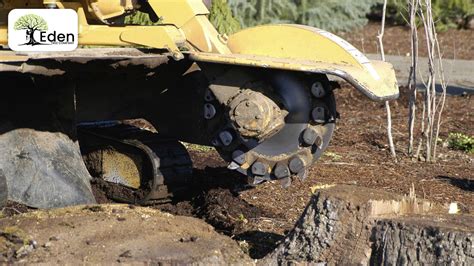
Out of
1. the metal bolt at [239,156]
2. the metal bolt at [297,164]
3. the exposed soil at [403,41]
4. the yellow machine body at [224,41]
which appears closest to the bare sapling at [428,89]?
the yellow machine body at [224,41]

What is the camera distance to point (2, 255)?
5.53 meters

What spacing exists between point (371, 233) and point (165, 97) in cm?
247

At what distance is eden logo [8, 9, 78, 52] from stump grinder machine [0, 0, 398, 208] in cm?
16

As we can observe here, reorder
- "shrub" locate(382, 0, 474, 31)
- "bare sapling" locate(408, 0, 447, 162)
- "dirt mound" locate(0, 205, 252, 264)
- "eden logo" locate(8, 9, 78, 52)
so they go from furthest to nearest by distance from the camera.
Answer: "shrub" locate(382, 0, 474, 31)
"bare sapling" locate(408, 0, 447, 162)
"eden logo" locate(8, 9, 78, 52)
"dirt mound" locate(0, 205, 252, 264)

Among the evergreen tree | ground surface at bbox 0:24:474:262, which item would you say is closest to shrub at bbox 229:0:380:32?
the evergreen tree

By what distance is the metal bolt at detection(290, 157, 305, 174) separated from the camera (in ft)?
23.2

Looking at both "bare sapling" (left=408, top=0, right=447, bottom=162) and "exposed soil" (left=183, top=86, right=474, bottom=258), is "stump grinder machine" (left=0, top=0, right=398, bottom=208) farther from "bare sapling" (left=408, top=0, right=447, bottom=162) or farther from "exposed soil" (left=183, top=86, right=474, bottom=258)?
"bare sapling" (left=408, top=0, right=447, bottom=162)

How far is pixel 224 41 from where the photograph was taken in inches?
289

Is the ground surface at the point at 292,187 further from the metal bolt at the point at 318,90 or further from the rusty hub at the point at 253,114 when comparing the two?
the metal bolt at the point at 318,90

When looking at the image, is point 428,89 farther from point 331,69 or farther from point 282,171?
point 331,69

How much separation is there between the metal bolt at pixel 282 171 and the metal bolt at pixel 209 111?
0.53 metres

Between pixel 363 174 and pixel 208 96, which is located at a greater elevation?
pixel 208 96

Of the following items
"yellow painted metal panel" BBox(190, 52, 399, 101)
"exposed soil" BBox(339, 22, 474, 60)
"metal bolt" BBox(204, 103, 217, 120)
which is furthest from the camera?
"exposed soil" BBox(339, 22, 474, 60)

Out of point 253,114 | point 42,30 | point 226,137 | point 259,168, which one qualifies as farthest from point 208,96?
point 42,30
